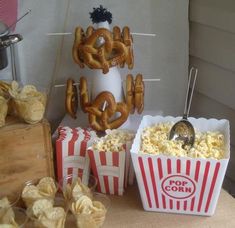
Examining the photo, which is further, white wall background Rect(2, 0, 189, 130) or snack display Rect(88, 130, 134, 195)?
white wall background Rect(2, 0, 189, 130)

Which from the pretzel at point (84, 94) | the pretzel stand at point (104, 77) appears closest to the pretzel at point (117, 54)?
the pretzel stand at point (104, 77)

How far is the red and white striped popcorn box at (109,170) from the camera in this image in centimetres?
100

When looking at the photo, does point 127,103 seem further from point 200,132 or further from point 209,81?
point 209,81

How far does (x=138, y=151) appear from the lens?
0.95 metres

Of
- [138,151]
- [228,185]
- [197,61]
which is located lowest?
[228,185]

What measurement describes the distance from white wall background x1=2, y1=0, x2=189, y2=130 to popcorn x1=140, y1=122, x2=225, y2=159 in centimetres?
38

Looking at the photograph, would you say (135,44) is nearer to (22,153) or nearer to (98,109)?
(98,109)

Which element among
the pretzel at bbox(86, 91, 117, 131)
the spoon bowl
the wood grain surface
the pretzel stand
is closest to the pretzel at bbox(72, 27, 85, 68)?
the pretzel stand


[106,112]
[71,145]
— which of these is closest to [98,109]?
[106,112]

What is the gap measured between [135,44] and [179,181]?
573 millimetres

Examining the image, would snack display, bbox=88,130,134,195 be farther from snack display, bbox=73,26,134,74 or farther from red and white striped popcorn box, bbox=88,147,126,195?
snack display, bbox=73,26,134,74

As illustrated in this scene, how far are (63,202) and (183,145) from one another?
333 millimetres

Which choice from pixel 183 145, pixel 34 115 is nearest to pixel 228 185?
pixel 183 145

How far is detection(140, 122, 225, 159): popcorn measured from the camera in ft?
3.05
